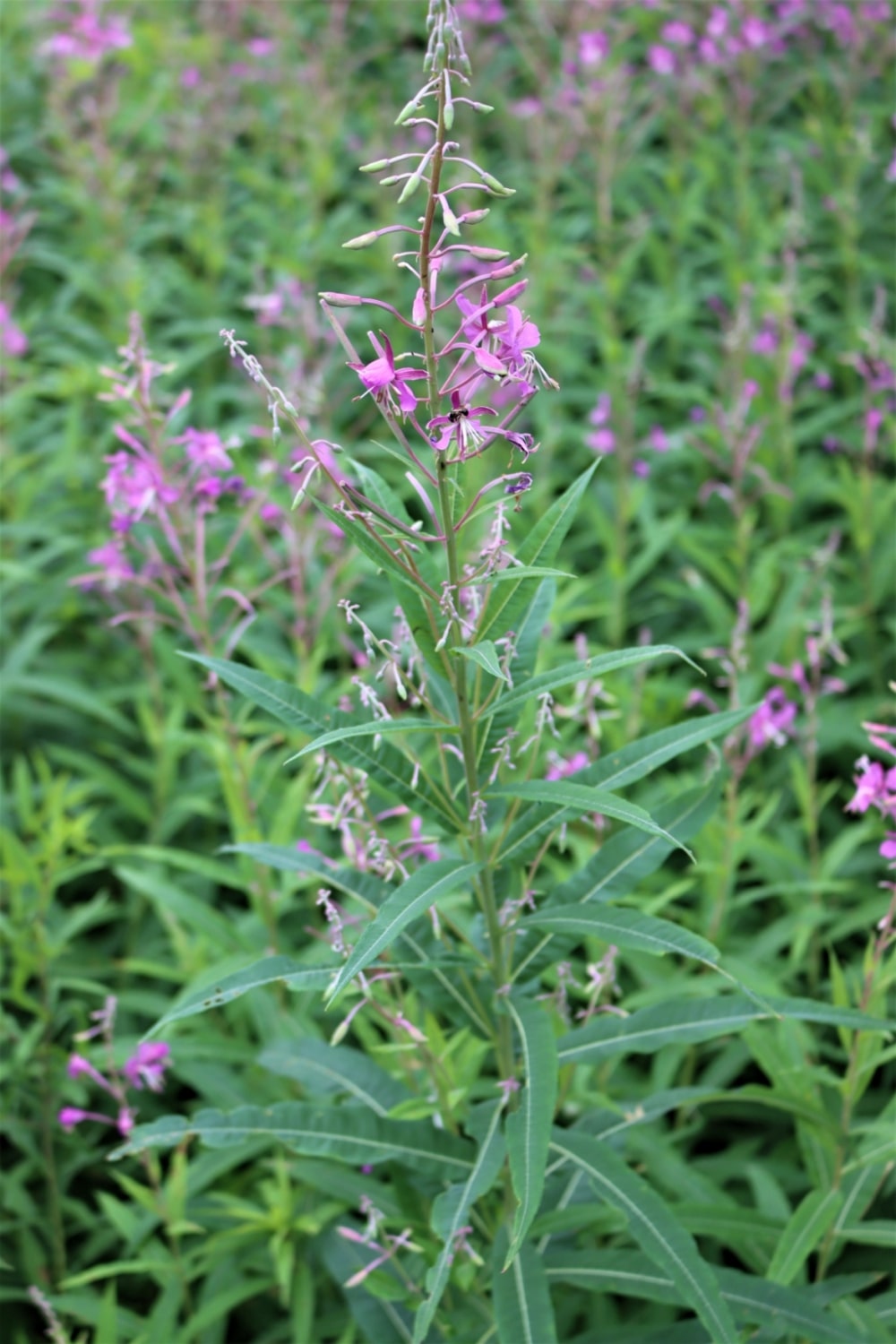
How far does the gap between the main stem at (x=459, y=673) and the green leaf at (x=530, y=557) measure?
0.07 metres

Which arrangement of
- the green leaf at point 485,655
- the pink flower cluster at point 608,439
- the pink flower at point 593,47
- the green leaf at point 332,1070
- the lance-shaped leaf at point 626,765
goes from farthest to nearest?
the pink flower at point 593,47 → the pink flower cluster at point 608,439 → the green leaf at point 332,1070 → the lance-shaped leaf at point 626,765 → the green leaf at point 485,655

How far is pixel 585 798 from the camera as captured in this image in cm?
166

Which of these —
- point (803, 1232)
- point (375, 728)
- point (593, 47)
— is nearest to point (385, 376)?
point (375, 728)

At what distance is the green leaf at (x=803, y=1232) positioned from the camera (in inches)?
82.4

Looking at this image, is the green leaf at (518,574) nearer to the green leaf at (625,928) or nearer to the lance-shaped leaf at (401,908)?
the lance-shaped leaf at (401,908)

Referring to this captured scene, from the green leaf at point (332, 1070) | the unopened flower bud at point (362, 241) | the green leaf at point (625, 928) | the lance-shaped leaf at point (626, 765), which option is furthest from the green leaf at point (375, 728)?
the green leaf at point (332, 1070)

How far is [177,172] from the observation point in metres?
6.24

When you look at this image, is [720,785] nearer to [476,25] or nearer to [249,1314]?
[249,1314]

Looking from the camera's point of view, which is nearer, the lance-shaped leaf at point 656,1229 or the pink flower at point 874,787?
the lance-shaped leaf at point 656,1229

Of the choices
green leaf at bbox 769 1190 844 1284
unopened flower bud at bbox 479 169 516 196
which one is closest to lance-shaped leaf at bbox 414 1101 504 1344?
green leaf at bbox 769 1190 844 1284

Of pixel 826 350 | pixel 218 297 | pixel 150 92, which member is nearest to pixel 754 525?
pixel 826 350

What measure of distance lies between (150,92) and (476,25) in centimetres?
188

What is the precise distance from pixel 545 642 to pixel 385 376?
51.3 inches

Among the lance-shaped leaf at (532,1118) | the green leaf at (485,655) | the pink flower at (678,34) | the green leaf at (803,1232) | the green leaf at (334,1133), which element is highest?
the pink flower at (678,34)
